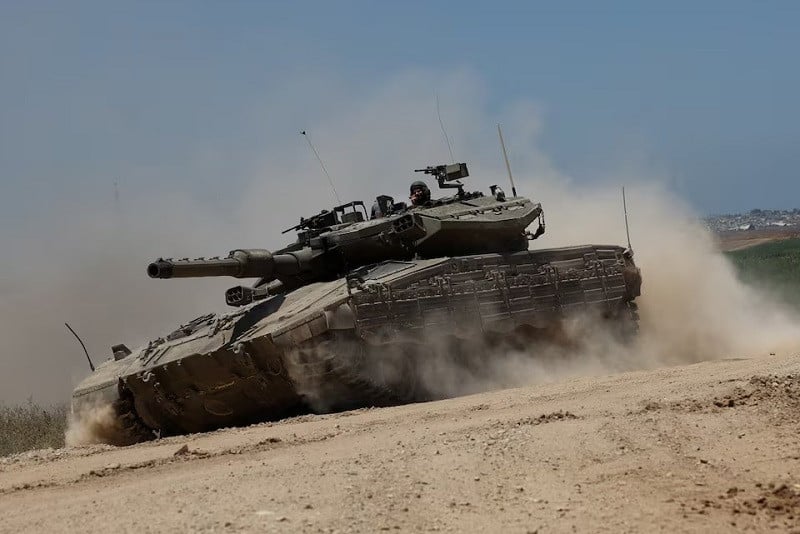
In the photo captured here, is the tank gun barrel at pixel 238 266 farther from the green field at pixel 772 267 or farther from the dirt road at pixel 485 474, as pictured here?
the green field at pixel 772 267

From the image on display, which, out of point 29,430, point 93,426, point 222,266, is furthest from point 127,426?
point 29,430

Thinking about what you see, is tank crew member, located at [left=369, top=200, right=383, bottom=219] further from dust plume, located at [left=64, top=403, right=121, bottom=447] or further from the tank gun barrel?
dust plume, located at [left=64, top=403, right=121, bottom=447]

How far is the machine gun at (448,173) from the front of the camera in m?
18.1

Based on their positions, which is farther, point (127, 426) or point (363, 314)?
point (127, 426)

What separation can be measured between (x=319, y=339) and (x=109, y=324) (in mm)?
18637

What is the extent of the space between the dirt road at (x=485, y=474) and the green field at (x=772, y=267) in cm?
1717

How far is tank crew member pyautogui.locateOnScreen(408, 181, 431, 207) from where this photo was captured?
57.8ft

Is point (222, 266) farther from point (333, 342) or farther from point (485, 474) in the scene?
point (485, 474)

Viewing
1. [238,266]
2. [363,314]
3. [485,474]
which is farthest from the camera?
[238,266]

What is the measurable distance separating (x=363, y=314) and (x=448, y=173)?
486 centimetres

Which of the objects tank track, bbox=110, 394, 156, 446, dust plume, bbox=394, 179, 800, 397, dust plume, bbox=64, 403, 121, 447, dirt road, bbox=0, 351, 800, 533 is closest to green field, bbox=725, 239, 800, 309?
dust plume, bbox=394, 179, 800, 397

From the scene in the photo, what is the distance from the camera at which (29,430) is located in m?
18.1

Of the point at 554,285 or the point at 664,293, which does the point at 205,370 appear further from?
the point at 664,293

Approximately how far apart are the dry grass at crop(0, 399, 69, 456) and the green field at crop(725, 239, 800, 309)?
52.9 feet
